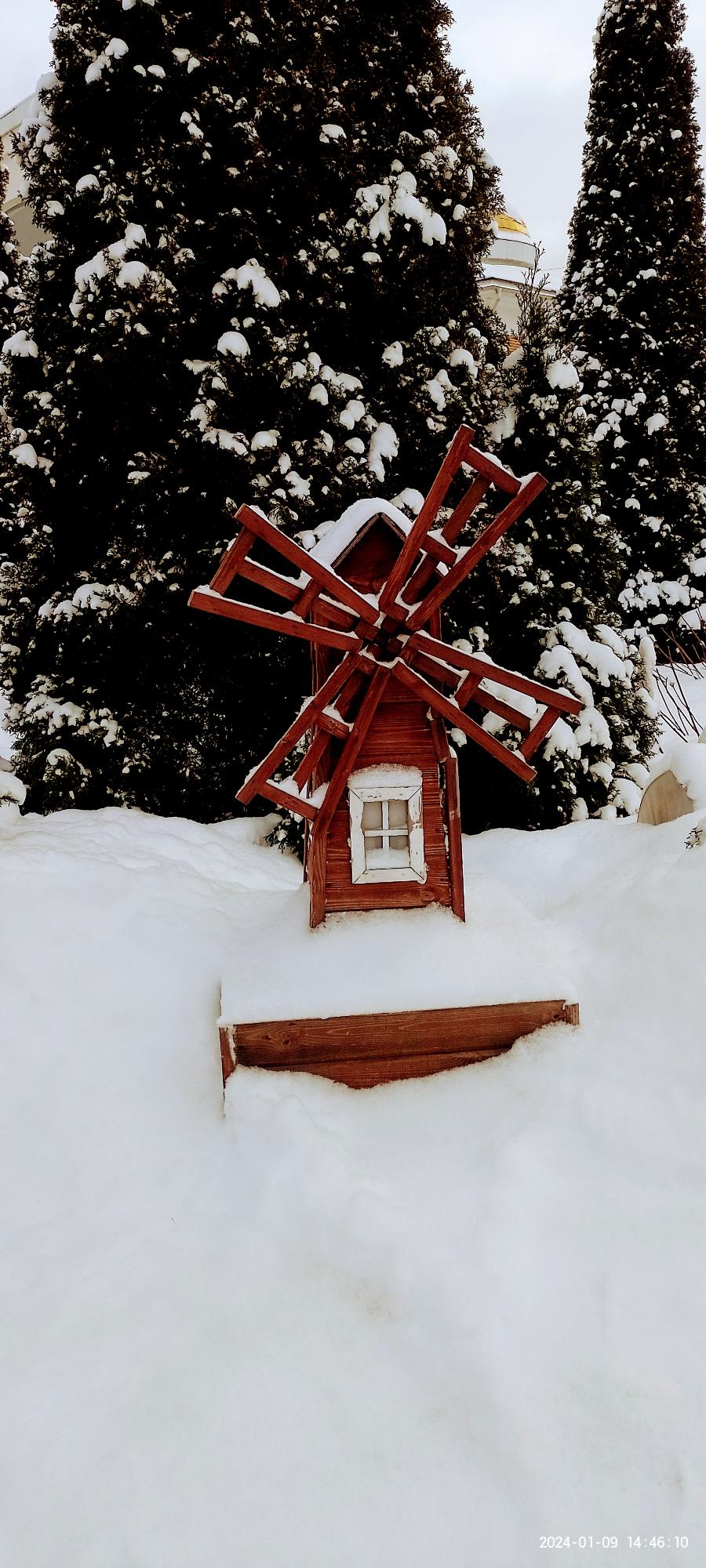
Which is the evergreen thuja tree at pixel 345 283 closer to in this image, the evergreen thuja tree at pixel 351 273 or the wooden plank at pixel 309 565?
the evergreen thuja tree at pixel 351 273

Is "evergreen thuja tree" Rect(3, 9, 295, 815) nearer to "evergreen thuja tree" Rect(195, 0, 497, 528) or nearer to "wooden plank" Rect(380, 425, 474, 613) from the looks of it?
"evergreen thuja tree" Rect(195, 0, 497, 528)

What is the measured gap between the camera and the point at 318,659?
3068mm

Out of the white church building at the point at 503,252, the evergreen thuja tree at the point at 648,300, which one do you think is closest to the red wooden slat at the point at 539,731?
the evergreen thuja tree at the point at 648,300

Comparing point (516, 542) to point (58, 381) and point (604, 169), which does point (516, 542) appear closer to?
point (58, 381)

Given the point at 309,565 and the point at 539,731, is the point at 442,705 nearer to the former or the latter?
the point at 539,731

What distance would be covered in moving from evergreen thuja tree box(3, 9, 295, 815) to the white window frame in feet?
10.6

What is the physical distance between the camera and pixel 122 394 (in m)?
5.76

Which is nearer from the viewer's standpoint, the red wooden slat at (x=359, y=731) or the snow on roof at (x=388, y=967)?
the snow on roof at (x=388, y=967)

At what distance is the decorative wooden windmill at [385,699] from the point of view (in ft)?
9.05

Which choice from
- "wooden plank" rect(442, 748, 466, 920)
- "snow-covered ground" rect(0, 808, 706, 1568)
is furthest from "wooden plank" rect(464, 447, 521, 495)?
"snow-covered ground" rect(0, 808, 706, 1568)

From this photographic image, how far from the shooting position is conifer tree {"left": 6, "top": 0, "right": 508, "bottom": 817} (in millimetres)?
5664

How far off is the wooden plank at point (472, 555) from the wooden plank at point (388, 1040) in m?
1.33

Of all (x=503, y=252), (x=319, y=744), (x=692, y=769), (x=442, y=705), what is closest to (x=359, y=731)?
(x=319, y=744)

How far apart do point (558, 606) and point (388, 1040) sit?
4.41 metres
